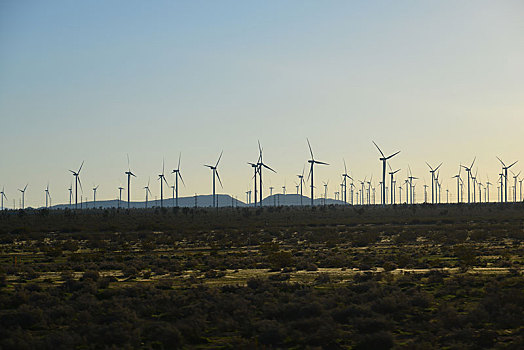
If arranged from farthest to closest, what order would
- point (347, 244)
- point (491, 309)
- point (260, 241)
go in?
point (260, 241) → point (347, 244) → point (491, 309)

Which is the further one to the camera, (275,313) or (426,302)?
(426,302)

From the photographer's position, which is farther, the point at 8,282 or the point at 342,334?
the point at 8,282

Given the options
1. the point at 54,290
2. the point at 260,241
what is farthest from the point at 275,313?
the point at 260,241

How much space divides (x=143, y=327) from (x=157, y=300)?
542 centimetres

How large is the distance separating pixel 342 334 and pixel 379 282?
13.0m

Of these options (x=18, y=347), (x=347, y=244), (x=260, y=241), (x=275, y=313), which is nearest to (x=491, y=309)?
(x=275, y=313)

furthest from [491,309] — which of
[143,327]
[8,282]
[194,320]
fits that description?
[8,282]

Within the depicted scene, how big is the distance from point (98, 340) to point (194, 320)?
Result: 3.72 metres

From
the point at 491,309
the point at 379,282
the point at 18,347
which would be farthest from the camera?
the point at 379,282

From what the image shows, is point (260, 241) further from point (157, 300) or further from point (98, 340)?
point (98, 340)

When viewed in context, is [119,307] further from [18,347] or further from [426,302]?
[426,302]

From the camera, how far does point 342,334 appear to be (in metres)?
22.4

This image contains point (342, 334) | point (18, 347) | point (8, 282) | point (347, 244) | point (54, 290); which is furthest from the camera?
point (347, 244)

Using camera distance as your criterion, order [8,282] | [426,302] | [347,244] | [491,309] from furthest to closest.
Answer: [347,244], [8,282], [426,302], [491,309]
